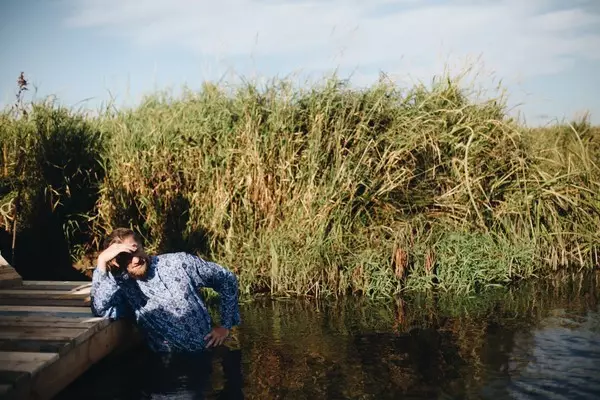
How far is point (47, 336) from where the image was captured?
13.1ft

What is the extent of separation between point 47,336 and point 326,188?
136 inches

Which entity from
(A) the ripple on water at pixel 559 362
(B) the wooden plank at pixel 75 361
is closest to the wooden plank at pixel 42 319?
(B) the wooden plank at pixel 75 361

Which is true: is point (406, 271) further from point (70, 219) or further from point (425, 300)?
point (70, 219)

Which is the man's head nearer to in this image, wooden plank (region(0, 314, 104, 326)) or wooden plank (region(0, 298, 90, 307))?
wooden plank (region(0, 314, 104, 326))

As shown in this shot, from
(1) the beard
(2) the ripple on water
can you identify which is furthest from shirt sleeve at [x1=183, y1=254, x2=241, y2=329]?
(2) the ripple on water

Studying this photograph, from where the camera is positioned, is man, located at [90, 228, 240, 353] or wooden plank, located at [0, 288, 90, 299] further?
wooden plank, located at [0, 288, 90, 299]

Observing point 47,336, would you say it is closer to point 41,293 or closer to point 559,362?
point 41,293

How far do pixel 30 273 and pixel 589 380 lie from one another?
6.06 metres

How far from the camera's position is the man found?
441cm

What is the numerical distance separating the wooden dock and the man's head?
0.41m

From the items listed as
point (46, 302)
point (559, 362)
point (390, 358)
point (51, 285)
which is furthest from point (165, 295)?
point (559, 362)

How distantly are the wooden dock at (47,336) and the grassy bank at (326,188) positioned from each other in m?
1.80

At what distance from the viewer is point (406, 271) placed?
22.1 ft

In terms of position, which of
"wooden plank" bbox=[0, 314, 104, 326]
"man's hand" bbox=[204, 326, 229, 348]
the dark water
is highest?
"wooden plank" bbox=[0, 314, 104, 326]
